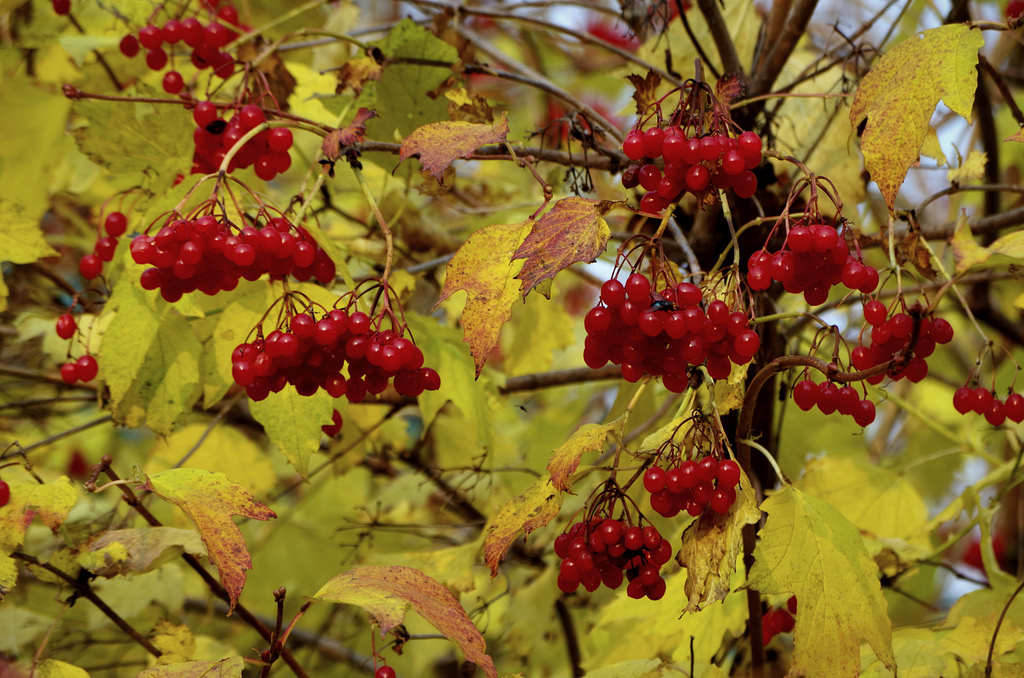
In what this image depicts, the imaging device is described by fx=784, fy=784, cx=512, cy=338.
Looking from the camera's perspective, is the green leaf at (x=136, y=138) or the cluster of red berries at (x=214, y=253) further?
the green leaf at (x=136, y=138)

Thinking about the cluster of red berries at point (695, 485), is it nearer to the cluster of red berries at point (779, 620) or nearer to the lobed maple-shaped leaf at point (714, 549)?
the lobed maple-shaped leaf at point (714, 549)

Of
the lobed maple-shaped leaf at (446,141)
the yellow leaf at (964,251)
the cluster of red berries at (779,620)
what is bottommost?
the cluster of red berries at (779,620)

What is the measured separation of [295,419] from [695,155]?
60 centimetres

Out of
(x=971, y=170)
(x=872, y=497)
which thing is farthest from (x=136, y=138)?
(x=872, y=497)

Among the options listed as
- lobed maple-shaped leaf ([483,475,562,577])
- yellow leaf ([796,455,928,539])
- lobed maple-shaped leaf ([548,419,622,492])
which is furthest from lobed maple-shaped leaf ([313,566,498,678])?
yellow leaf ([796,455,928,539])

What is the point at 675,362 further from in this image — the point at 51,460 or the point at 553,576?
the point at 51,460

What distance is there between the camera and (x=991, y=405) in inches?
38.6

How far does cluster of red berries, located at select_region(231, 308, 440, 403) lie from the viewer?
33.3 inches

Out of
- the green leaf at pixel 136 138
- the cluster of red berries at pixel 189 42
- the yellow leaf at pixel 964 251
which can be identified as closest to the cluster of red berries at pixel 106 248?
the green leaf at pixel 136 138

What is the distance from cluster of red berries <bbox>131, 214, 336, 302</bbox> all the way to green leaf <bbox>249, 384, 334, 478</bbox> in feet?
0.55

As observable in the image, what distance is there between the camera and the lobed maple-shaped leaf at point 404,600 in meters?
0.75

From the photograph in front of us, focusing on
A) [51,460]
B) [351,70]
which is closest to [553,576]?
[351,70]

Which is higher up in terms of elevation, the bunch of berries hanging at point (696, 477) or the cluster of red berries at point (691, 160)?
the cluster of red berries at point (691, 160)

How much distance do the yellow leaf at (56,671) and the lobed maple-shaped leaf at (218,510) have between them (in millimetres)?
217
